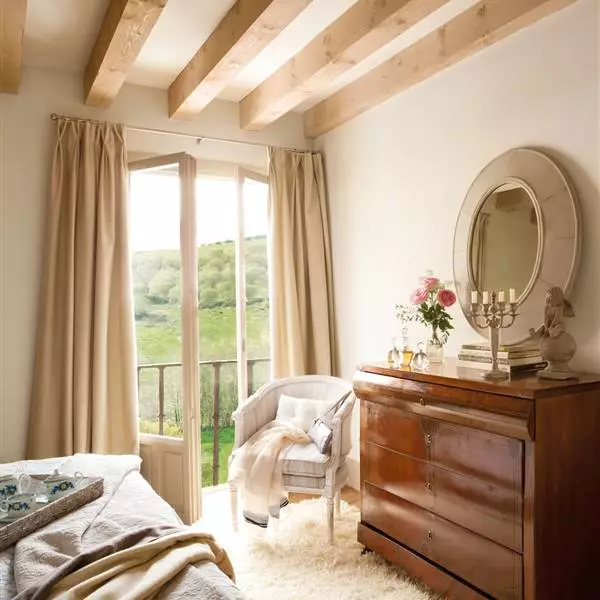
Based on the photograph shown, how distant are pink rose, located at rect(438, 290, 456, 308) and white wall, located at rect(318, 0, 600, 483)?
0.88 ft

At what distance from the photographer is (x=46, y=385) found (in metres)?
3.28

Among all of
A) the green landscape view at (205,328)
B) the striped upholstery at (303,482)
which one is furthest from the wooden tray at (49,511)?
the green landscape view at (205,328)

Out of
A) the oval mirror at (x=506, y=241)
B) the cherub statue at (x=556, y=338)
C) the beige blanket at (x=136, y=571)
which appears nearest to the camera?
the beige blanket at (x=136, y=571)

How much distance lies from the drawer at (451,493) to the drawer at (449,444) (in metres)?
0.04

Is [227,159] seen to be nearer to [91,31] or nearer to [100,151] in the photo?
[100,151]

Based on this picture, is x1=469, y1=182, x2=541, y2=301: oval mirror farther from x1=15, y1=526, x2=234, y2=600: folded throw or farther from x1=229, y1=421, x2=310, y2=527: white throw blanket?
x1=15, y1=526, x2=234, y2=600: folded throw

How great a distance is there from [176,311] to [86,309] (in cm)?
56

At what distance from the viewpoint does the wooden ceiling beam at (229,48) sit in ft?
8.02

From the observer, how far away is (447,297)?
2.86 m

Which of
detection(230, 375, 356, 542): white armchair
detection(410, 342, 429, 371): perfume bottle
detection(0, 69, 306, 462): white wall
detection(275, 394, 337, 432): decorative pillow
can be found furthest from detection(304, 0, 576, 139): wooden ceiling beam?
detection(275, 394, 337, 432): decorative pillow

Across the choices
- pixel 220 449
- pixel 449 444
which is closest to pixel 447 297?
pixel 449 444

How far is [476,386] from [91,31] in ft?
8.87

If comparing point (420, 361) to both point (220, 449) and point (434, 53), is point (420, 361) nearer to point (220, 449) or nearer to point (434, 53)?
point (434, 53)

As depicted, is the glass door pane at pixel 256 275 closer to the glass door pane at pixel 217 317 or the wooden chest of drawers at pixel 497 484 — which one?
the glass door pane at pixel 217 317
